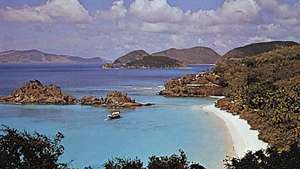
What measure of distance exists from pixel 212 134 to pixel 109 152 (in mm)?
12906

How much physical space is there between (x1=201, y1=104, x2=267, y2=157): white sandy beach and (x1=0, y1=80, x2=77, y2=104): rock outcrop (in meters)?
29.8

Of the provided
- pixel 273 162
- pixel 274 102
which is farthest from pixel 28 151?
pixel 274 102

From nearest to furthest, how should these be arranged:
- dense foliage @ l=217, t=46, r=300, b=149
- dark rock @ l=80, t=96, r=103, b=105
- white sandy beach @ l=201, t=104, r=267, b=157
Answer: white sandy beach @ l=201, t=104, r=267, b=157 → dense foliage @ l=217, t=46, r=300, b=149 → dark rock @ l=80, t=96, r=103, b=105

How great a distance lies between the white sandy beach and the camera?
40.2 metres

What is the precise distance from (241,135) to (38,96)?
4717 centimetres

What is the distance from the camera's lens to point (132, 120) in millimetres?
61062

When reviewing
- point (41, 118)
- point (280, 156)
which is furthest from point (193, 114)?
point (280, 156)

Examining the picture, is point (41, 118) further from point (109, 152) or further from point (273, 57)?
point (273, 57)

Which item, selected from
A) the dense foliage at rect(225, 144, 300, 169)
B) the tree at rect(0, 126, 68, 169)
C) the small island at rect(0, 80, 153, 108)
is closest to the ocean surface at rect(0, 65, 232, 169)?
the small island at rect(0, 80, 153, 108)

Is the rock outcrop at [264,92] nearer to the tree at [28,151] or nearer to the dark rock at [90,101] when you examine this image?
the dark rock at [90,101]

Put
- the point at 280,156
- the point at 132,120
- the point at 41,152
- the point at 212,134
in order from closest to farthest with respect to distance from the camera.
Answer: the point at 41,152
the point at 280,156
the point at 212,134
the point at 132,120

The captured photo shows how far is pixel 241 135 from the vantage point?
154 ft

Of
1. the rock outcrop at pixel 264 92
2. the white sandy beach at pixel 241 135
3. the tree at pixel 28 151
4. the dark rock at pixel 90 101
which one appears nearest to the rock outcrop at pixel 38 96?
the dark rock at pixel 90 101

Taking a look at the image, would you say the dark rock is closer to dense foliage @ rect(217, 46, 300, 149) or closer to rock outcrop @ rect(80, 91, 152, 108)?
rock outcrop @ rect(80, 91, 152, 108)
